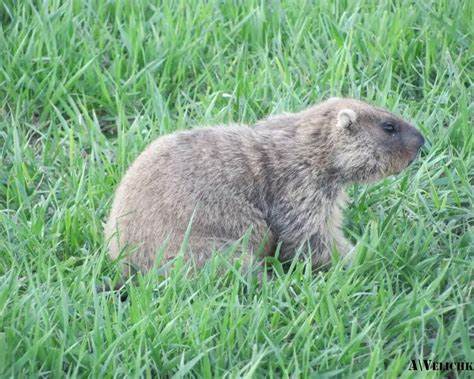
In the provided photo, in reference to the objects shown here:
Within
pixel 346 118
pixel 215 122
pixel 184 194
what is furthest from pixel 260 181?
pixel 215 122

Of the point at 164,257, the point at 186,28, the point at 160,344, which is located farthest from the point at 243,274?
the point at 186,28

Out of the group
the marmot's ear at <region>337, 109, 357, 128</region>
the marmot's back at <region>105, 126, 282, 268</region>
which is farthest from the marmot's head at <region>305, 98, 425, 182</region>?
the marmot's back at <region>105, 126, 282, 268</region>

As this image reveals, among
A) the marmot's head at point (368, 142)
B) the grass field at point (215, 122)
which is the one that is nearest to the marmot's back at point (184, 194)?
the grass field at point (215, 122)

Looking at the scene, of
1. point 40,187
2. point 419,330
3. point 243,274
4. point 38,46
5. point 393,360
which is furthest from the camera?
point 38,46

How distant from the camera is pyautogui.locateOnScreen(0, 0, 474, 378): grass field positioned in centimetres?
443

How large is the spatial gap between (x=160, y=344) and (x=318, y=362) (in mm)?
724

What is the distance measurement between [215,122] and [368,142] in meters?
1.15

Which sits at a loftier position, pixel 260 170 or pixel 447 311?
pixel 260 170

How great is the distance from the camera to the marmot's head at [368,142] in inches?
222

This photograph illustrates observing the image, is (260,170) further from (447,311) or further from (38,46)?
(38,46)

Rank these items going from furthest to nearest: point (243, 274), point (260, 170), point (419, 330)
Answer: point (260, 170), point (243, 274), point (419, 330)

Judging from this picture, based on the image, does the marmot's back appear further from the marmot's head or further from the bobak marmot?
Result: the marmot's head

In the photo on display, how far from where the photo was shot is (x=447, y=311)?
488 cm

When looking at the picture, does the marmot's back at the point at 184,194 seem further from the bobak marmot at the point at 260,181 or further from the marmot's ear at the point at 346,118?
the marmot's ear at the point at 346,118
